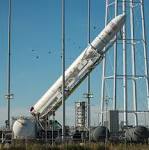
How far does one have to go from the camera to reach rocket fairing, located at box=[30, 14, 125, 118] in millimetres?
48750

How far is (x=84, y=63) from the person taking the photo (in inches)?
1918

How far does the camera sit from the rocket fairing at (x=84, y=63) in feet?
160

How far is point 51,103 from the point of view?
50438 mm

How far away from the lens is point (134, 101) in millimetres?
57531

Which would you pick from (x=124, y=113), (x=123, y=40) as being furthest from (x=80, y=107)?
(x=123, y=40)

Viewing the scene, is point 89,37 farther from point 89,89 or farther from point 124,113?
point 124,113

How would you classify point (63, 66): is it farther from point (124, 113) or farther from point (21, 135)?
point (124, 113)

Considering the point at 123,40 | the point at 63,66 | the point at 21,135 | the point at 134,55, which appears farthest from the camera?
the point at 134,55

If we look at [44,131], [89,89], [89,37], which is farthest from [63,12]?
[44,131]

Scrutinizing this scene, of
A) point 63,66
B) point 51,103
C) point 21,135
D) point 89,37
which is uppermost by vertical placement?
point 89,37

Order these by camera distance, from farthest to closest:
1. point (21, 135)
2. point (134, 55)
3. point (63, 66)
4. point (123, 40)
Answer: point (134, 55), point (123, 40), point (21, 135), point (63, 66)

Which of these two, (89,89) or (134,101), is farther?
(134,101)

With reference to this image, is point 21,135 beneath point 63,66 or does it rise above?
beneath

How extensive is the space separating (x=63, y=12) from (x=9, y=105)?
10863 mm
